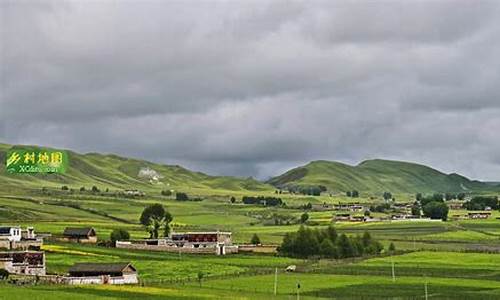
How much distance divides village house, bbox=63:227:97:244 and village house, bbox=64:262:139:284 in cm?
5133

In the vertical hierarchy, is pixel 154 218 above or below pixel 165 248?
above

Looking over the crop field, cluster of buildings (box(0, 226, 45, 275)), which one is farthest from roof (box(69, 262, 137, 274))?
cluster of buildings (box(0, 226, 45, 275))

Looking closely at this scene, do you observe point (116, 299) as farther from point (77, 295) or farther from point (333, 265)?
point (333, 265)

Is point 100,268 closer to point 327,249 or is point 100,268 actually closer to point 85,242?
point 85,242

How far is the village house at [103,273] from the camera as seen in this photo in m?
95.8

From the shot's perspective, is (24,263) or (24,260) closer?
(24,263)

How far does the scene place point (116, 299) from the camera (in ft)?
250

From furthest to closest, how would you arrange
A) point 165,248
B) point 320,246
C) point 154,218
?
point 154,218, point 320,246, point 165,248

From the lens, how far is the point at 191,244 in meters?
150

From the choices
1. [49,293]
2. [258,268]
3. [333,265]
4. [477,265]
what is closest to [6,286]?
[49,293]

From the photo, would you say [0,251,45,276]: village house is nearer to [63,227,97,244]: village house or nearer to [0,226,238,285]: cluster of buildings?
[0,226,238,285]: cluster of buildings

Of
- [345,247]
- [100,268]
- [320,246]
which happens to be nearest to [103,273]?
[100,268]

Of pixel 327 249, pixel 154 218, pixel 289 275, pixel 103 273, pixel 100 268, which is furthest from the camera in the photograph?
pixel 154 218

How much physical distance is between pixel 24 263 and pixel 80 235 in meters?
46.1
